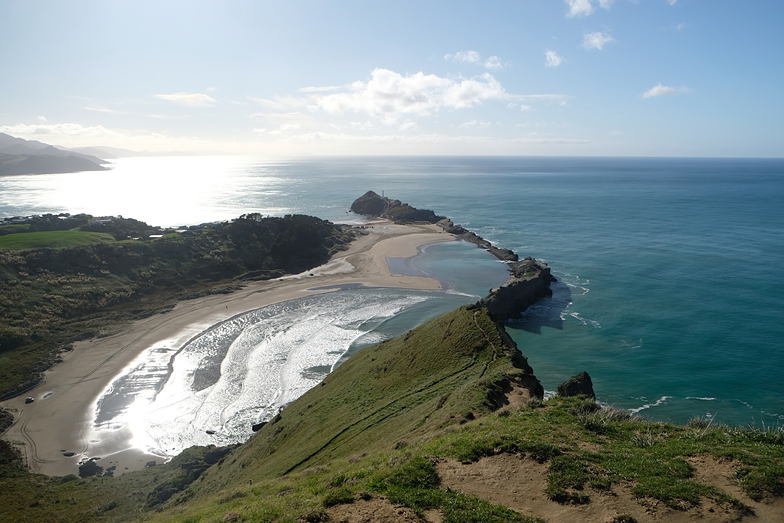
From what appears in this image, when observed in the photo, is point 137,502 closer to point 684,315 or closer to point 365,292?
point 365,292

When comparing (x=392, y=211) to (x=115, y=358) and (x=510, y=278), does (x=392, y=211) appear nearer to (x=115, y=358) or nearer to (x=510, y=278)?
(x=510, y=278)

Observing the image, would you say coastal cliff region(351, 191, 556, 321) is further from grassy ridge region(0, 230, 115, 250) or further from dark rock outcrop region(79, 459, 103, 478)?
grassy ridge region(0, 230, 115, 250)

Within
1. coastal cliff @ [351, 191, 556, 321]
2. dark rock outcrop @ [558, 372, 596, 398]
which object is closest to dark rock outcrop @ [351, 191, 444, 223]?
coastal cliff @ [351, 191, 556, 321]

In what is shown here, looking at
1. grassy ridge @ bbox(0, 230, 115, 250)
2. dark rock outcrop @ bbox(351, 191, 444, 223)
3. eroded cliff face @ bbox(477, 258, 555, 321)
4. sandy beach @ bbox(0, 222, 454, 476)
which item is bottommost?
sandy beach @ bbox(0, 222, 454, 476)

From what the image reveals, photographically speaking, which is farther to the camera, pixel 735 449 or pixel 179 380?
pixel 179 380

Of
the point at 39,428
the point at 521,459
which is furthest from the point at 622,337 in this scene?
the point at 39,428

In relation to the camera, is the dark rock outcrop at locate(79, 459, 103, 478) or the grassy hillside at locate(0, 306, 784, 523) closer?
the grassy hillside at locate(0, 306, 784, 523)

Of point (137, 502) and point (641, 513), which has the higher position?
point (641, 513)
